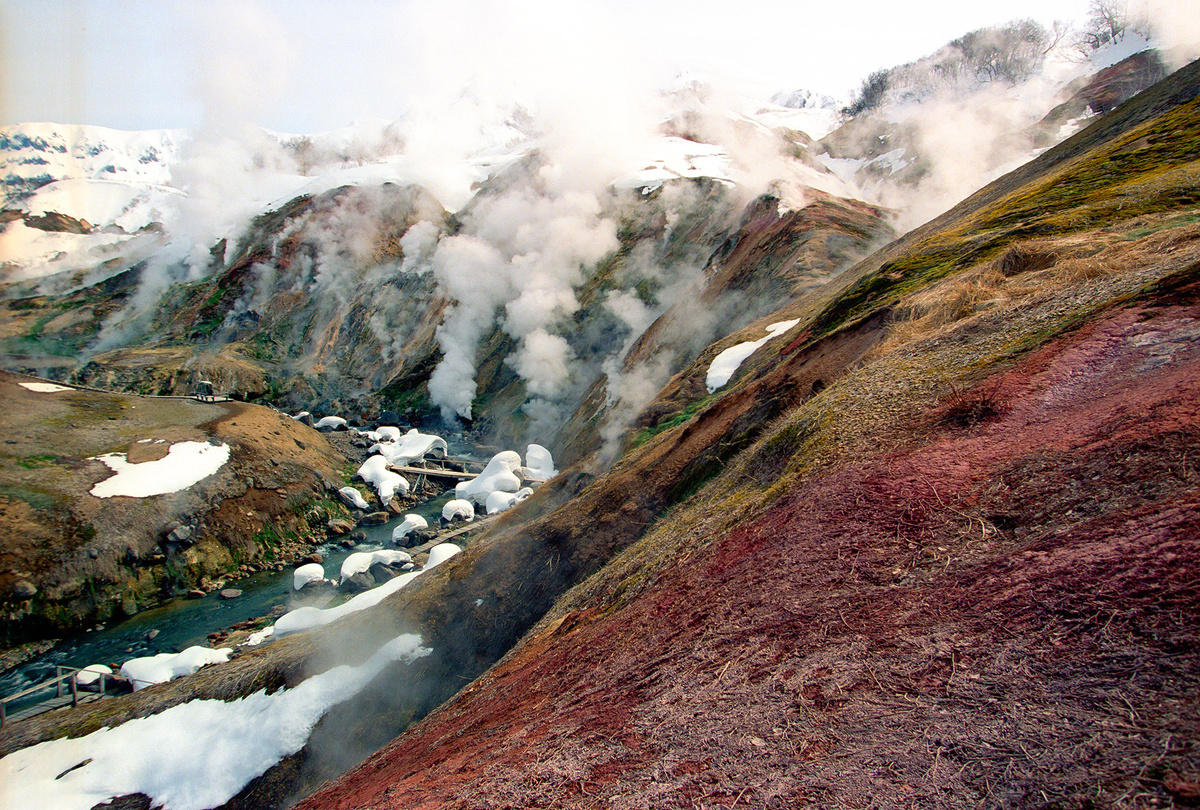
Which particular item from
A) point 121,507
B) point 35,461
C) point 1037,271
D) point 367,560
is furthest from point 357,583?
point 1037,271

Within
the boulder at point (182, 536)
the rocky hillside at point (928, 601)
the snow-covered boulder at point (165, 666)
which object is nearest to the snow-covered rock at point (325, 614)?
the snow-covered boulder at point (165, 666)

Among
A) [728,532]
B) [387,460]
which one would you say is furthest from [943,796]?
[387,460]

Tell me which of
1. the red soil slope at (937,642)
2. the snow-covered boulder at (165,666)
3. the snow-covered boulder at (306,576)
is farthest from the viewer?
the snow-covered boulder at (306,576)

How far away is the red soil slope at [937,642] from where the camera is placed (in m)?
2.59

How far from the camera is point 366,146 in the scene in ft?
374

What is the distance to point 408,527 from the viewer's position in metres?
26.5

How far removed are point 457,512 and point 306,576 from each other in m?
7.44

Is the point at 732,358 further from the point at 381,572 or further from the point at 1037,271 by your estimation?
the point at 381,572

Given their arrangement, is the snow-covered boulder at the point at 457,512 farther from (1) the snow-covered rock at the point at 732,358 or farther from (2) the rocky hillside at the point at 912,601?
(2) the rocky hillside at the point at 912,601

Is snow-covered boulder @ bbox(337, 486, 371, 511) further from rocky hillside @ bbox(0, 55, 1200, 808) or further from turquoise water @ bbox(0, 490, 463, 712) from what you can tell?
rocky hillside @ bbox(0, 55, 1200, 808)

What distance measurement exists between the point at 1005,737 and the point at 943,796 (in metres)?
0.45

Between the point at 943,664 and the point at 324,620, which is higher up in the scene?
the point at 943,664

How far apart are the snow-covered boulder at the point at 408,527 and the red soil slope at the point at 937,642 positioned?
2133 cm

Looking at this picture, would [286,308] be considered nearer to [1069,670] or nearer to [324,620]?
[324,620]
